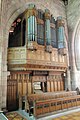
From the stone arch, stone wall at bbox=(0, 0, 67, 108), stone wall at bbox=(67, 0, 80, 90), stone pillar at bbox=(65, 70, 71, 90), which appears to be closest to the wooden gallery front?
stone pillar at bbox=(65, 70, 71, 90)

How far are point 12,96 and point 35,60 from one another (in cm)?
235

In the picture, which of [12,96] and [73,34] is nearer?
[12,96]

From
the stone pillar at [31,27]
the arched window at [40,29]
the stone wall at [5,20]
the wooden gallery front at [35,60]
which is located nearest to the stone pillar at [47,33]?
the wooden gallery front at [35,60]

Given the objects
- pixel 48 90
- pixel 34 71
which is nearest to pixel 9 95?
pixel 34 71

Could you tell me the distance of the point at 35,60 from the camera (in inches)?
295

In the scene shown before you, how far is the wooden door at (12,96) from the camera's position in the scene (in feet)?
23.7

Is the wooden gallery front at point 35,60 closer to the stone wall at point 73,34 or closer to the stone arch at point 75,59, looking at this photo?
the stone arch at point 75,59

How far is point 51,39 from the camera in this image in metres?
8.64

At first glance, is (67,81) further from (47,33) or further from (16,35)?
(16,35)

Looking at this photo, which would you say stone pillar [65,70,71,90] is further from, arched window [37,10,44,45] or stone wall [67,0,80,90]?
arched window [37,10,44,45]

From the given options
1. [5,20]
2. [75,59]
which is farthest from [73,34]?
[5,20]

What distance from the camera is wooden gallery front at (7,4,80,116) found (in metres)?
7.18

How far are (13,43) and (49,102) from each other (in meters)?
4.39

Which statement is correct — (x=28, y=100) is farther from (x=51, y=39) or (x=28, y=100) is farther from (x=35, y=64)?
(x=51, y=39)
